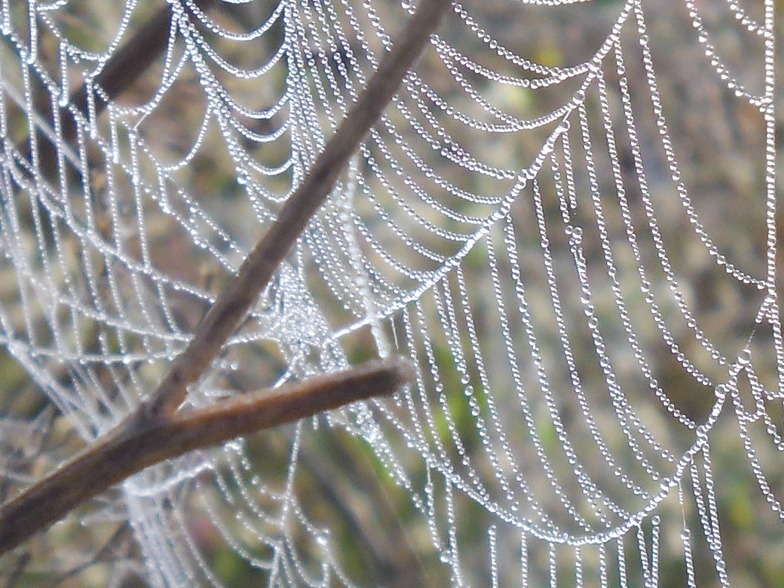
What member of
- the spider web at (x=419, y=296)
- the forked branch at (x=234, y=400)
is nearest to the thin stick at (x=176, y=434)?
the forked branch at (x=234, y=400)

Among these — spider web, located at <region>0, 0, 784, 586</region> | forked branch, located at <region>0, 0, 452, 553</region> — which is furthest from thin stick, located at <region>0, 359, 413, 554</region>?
spider web, located at <region>0, 0, 784, 586</region>

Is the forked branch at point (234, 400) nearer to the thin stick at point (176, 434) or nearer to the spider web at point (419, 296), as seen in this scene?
the thin stick at point (176, 434)

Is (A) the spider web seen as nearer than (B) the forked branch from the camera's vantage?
No

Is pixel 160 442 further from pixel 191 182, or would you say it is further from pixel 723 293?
pixel 723 293

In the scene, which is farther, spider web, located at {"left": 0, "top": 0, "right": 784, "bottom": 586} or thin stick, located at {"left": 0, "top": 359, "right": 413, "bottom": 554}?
spider web, located at {"left": 0, "top": 0, "right": 784, "bottom": 586}

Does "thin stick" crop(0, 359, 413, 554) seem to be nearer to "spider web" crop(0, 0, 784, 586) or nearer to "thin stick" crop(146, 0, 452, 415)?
"thin stick" crop(146, 0, 452, 415)

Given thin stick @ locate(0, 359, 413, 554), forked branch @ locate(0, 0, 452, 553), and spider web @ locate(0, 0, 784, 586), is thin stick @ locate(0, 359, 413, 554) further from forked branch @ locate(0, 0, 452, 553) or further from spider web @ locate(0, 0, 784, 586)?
spider web @ locate(0, 0, 784, 586)

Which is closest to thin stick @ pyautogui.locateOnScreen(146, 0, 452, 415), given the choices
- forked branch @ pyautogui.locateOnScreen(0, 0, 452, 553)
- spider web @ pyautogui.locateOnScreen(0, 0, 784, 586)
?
forked branch @ pyautogui.locateOnScreen(0, 0, 452, 553)
